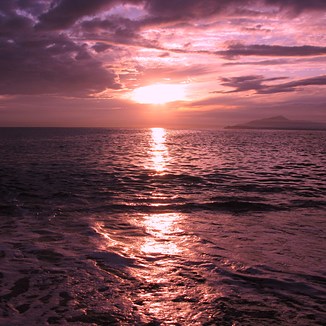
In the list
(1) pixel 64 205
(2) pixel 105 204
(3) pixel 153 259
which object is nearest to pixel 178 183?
(2) pixel 105 204

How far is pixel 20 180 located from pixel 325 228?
20.5m

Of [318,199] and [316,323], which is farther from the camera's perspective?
[318,199]

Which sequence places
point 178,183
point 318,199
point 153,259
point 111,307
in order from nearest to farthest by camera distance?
point 111,307, point 153,259, point 318,199, point 178,183

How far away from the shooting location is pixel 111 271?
26.6 feet

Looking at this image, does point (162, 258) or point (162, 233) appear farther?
point (162, 233)

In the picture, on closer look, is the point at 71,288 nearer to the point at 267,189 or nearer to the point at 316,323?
the point at 316,323

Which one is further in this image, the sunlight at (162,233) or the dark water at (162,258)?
the sunlight at (162,233)

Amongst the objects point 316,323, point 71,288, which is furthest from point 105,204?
point 316,323

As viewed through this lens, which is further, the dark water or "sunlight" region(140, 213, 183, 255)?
"sunlight" region(140, 213, 183, 255)

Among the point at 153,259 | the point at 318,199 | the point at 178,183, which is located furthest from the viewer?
the point at 178,183

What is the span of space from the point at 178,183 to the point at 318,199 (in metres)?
9.30

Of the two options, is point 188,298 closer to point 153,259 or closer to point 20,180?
point 153,259

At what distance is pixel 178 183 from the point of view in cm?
2314

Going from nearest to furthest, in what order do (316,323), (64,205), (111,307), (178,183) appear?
(316,323), (111,307), (64,205), (178,183)
